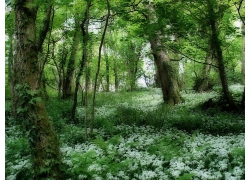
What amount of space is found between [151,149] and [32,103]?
2.40 metres

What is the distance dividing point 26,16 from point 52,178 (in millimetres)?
2726

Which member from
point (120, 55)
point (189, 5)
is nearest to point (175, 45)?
point (189, 5)

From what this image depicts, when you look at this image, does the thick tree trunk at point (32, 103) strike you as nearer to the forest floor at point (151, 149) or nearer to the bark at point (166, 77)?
the forest floor at point (151, 149)

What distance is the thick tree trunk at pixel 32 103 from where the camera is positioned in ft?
13.6

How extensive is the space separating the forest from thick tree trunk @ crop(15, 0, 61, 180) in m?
0.02

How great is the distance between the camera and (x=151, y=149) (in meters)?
5.02

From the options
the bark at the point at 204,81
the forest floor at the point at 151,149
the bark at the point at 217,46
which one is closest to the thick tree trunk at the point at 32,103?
the forest floor at the point at 151,149

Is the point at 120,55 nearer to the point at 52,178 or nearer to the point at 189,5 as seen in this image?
the point at 189,5

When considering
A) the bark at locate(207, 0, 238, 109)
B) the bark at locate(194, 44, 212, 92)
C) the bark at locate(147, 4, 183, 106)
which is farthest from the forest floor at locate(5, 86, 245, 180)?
the bark at locate(194, 44, 212, 92)

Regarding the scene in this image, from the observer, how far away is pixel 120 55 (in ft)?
67.9

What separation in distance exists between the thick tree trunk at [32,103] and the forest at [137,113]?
0.02 metres

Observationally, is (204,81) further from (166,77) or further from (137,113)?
(137,113)

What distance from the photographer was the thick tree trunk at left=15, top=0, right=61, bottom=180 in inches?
163
